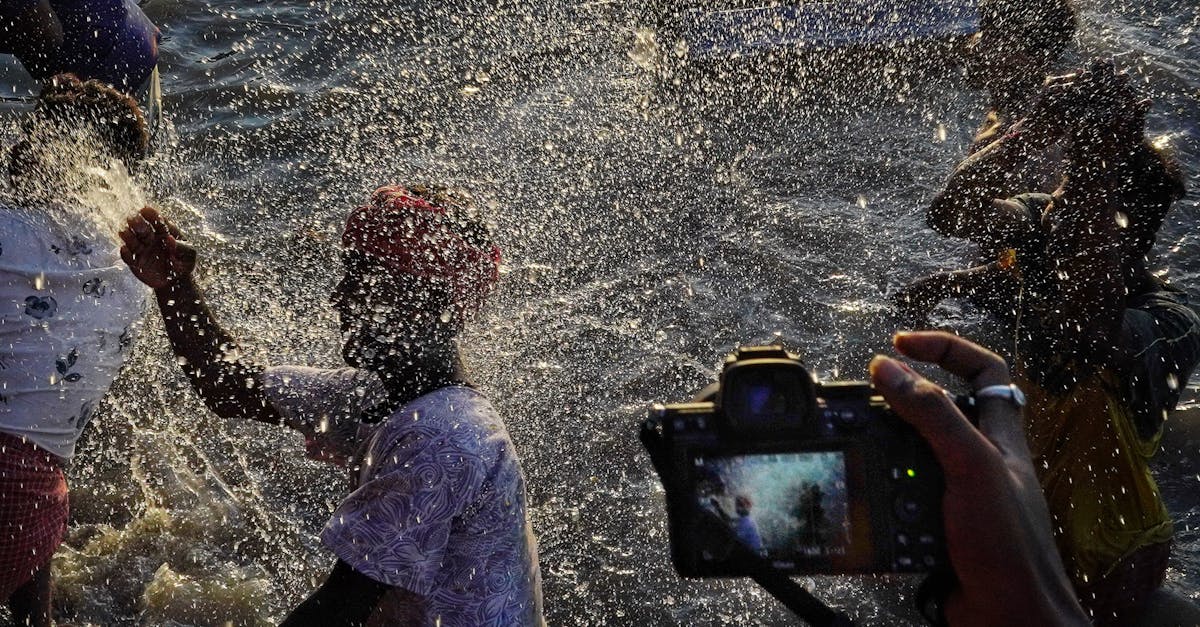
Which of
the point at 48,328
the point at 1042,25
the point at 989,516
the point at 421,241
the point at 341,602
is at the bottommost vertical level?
the point at 48,328

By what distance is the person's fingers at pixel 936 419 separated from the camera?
122cm

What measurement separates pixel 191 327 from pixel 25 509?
0.69 metres

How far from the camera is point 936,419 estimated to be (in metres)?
1.24

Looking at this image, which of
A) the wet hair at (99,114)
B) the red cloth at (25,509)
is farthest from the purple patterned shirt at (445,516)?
the wet hair at (99,114)

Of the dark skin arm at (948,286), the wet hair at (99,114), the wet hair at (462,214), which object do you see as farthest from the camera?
the dark skin arm at (948,286)

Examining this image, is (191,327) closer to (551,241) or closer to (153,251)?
(153,251)

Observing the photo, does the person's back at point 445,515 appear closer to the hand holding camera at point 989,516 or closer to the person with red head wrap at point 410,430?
the person with red head wrap at point 410,430

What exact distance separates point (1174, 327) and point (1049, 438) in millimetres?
440

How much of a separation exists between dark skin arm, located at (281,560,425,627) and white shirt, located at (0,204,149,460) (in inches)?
54.0

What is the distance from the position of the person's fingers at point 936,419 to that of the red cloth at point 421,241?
1125 mm

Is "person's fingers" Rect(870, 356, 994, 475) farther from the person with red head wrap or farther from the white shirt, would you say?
the white shirt

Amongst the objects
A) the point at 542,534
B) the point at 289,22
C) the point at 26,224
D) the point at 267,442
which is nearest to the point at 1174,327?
the point at 542,534

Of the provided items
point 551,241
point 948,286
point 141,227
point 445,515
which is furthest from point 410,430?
point 551,241

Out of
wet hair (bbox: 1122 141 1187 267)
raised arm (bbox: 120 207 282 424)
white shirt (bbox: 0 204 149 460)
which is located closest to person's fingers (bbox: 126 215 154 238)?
raised arm (bbox: 120 207 282 424)
